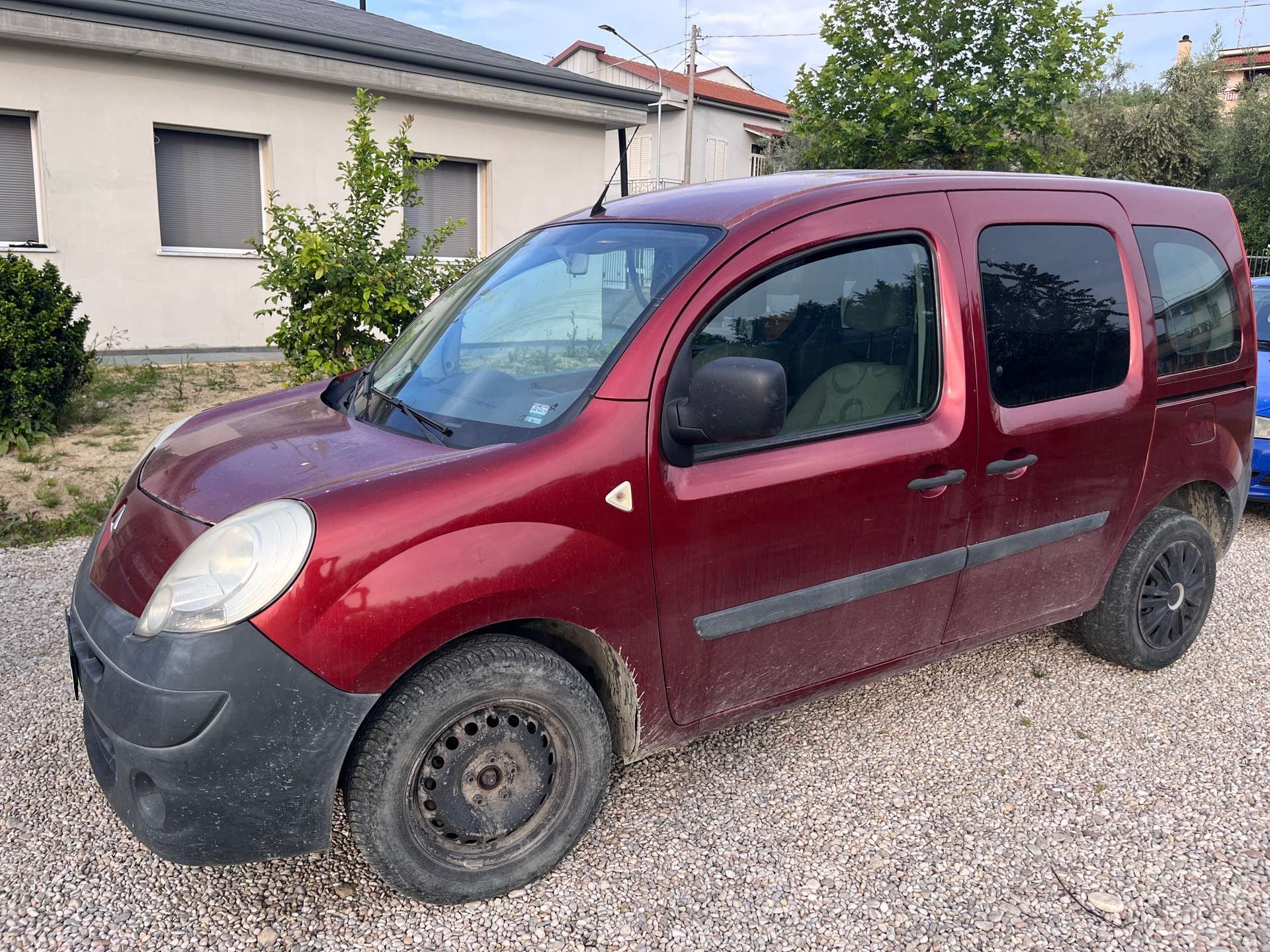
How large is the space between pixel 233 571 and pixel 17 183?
34.8ft

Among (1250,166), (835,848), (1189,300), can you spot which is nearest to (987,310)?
(1189,300)

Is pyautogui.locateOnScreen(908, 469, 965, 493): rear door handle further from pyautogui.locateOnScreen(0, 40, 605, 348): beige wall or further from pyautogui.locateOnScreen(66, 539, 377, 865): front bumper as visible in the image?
pyautogui.locateOnScreen(0, 40, 605, 348): beige wall

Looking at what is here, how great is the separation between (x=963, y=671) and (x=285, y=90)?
36.4 feet

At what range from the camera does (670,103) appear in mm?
35250

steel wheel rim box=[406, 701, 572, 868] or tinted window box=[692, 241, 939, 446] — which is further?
tinted window box=[692, 241, 939, 446]

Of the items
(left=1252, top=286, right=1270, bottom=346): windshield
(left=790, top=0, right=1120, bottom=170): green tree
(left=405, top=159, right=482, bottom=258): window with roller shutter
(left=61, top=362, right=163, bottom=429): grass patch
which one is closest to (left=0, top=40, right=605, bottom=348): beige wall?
(left=405, top=159, right=482, bottom=258): window with roller shutter

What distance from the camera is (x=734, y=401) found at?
96.6 inches

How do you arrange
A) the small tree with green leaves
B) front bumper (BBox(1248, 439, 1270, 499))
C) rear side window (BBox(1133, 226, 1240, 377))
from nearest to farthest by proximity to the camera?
rear side window (BBox(1133, 226, 1240, 377)) → front bumper (BBox(1248, 439, 1270, 499)) → the small tree with green leaves

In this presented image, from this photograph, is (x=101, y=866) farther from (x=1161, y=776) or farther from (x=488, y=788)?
(x=1161, y=776)

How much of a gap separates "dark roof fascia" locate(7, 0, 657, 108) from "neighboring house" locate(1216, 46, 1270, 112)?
2413cm

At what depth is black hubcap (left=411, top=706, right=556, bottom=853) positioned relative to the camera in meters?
2.44

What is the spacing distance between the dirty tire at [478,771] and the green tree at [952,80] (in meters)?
16.1

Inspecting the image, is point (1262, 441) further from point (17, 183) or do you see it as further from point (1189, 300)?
point (17, 183)

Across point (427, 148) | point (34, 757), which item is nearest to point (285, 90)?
point (427, 148)
